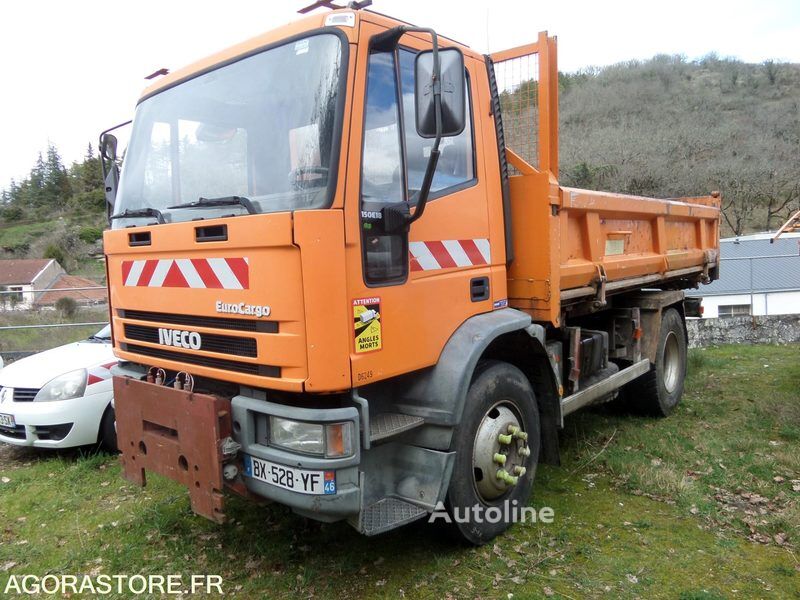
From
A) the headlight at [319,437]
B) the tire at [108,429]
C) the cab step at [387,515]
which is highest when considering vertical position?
the headlight at [319,437]

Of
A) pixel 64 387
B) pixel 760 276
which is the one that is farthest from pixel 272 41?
pixel 760 276

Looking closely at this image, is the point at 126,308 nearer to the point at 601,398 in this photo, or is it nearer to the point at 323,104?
the point at 323,104

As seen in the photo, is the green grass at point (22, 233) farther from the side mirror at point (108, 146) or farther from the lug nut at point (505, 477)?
the lug nut at point (505, 477)

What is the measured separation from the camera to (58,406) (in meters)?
5.05

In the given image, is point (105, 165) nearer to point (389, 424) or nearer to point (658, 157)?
point (389, 424)

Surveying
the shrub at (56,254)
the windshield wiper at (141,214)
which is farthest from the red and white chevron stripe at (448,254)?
the shrub at (56,254)

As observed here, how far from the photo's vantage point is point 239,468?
2.88 meters

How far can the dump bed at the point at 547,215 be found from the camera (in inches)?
149

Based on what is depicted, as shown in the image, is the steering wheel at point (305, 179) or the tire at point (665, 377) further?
the tire at point (665, 377)

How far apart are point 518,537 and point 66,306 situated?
1057 cm

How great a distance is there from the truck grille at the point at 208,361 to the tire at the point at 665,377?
431 cm

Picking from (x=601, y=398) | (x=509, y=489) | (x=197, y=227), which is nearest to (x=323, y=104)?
(x=197, y=227)

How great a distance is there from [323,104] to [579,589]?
9.21 feet

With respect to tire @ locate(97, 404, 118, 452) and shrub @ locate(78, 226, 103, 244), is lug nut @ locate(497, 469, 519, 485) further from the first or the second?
shrub @ locate(78, 226, 103, 244)
